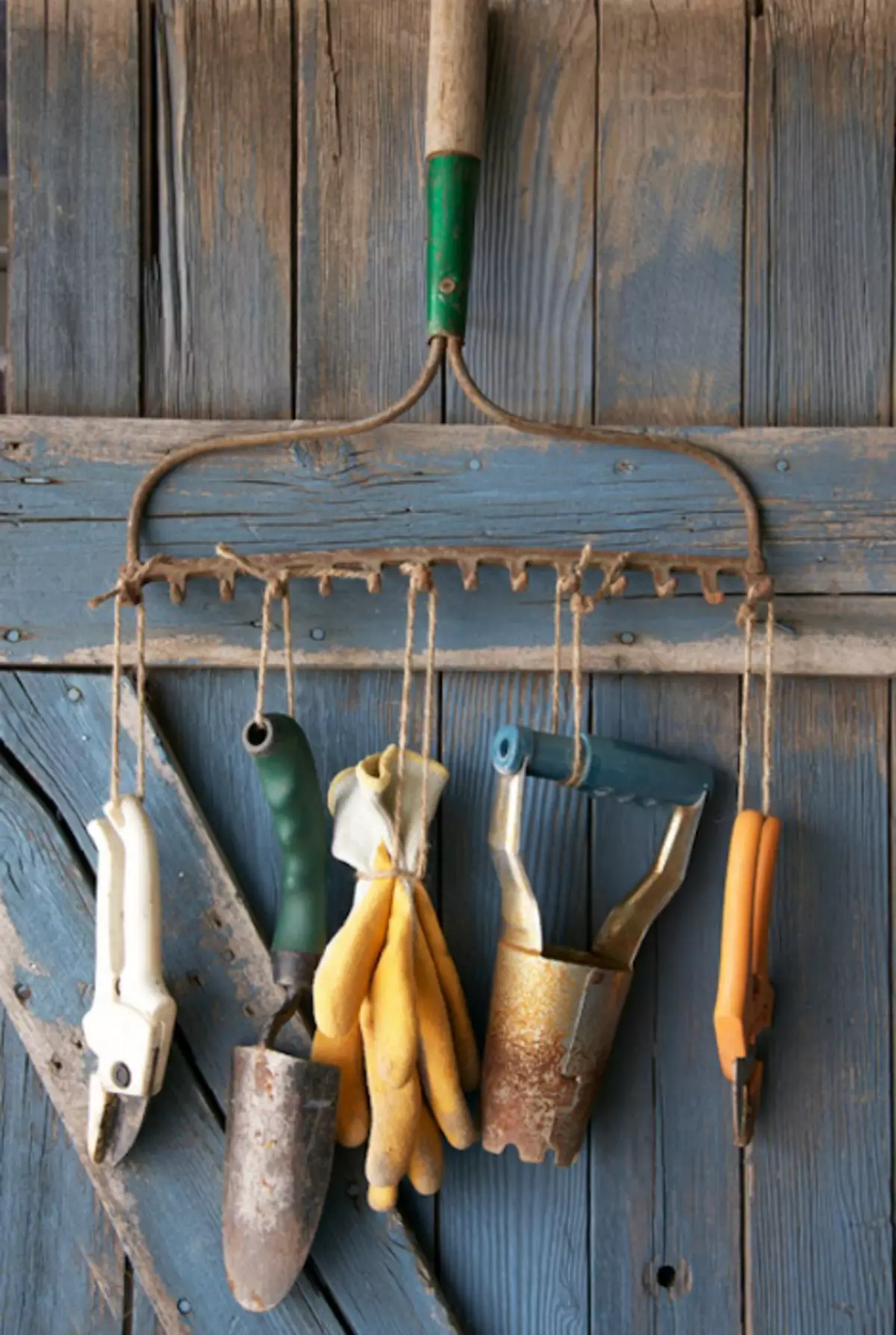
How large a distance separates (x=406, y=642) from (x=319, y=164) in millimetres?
475

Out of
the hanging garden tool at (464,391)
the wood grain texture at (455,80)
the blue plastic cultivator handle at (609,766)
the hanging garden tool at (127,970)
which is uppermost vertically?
the wood grain texture at (455,80)

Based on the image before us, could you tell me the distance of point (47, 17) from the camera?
1211mm

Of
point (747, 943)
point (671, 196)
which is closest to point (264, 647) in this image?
point (747, 943)

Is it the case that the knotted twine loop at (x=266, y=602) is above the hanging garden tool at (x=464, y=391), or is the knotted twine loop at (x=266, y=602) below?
below

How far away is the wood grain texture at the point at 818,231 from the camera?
1205mm

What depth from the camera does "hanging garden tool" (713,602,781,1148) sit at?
1.05 m

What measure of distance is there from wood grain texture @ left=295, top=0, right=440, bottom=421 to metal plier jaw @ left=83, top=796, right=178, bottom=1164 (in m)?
0.43

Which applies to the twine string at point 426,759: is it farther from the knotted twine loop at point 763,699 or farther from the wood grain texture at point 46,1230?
the wood grain texture at point 46,1230

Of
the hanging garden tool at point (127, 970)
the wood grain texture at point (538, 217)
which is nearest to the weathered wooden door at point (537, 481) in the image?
the wood grain texture at point (538, 217)

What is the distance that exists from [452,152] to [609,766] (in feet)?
1.79

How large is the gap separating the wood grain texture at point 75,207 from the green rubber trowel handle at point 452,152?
30 centimetres

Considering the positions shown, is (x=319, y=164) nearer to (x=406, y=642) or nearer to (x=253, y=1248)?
(x=406, y=642)

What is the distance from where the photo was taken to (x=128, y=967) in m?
1.08

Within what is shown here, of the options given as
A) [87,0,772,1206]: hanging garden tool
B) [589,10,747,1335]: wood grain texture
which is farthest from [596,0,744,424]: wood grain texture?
[87,0,772,1206]: hanging garden tool
